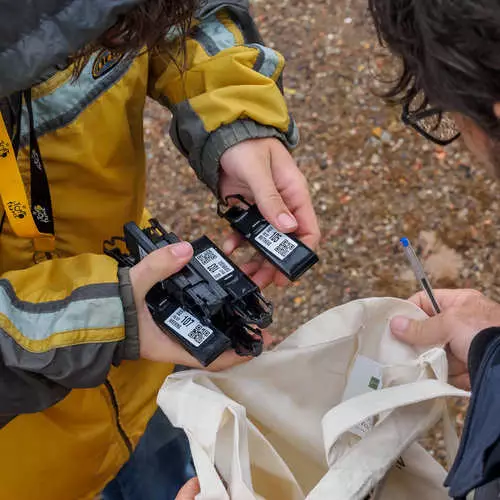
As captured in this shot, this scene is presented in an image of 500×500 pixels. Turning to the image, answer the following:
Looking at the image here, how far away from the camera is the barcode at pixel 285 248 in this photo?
1060 millimetres

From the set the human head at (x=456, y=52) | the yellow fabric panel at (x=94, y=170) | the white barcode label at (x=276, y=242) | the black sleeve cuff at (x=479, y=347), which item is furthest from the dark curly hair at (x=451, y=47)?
the yellow fabric panel at (x=94, y=170)

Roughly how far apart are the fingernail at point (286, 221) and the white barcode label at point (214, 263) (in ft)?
0.39

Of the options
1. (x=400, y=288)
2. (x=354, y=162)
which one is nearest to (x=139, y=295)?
(x=400, y=288)

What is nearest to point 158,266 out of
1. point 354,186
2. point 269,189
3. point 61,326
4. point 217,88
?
point 61,326

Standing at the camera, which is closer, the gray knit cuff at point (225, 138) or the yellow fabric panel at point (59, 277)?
the yellow fabric panel at point (59, 277)

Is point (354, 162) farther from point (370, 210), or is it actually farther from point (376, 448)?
point (376, 448)

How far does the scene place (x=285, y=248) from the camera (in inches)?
42.0

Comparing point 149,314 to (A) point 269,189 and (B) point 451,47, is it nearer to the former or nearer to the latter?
(A) point 269,189

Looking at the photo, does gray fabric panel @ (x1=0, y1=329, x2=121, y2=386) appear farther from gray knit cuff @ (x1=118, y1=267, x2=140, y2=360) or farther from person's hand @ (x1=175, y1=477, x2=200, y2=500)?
person's hand @ (x1=175, y1=477, x2=200, y2=500)

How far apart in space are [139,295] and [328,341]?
0.90ft

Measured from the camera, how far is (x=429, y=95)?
82 cm

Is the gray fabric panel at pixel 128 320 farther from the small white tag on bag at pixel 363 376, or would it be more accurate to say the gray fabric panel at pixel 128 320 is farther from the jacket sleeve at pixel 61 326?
the small white tag on bag at pixel 363 376

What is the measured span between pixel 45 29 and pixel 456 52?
412 mm

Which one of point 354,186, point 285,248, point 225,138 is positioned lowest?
point 354,186
